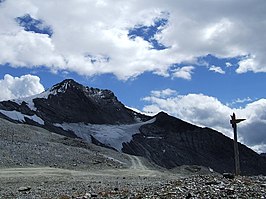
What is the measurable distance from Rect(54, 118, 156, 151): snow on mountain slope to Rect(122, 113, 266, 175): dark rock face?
3.42m

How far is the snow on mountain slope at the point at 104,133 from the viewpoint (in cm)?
17738

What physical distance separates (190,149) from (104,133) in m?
35.1

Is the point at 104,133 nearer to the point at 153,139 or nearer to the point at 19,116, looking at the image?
the point at 153,139

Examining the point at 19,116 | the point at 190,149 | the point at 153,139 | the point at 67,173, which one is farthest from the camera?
the point at 153,139

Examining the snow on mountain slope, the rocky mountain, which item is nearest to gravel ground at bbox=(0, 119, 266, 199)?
the rocky mountain

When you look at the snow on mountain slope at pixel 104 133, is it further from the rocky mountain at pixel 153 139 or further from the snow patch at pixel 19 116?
the snow patch at pixel 19 116

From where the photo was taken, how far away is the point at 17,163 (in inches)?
2672

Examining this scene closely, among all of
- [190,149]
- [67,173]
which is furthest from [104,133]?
[67,173]

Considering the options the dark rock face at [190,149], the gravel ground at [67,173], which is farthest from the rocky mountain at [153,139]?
the gravel ground at [67,173]

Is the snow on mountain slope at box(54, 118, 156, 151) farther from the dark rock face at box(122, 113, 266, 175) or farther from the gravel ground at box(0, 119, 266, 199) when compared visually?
the gravel ground at box(0, 119, 266, 199)

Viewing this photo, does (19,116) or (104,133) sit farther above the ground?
(19,116)

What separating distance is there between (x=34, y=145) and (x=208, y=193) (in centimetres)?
6812

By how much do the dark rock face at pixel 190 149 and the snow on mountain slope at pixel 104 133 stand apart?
3.42 m

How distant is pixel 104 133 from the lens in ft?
622
